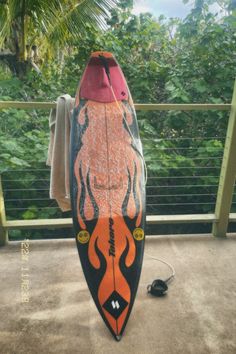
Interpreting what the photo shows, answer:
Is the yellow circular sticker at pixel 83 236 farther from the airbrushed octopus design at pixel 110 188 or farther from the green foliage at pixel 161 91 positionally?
the green foliage at pixel 161 91

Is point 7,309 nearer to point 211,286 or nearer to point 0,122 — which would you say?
point 211,286

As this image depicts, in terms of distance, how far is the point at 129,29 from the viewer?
12.3 feet

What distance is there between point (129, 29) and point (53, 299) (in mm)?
3379

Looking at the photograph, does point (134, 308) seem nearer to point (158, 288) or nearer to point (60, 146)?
point (158, 288)

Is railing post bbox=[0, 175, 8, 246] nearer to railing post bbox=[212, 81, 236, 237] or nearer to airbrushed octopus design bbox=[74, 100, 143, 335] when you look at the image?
airbrushed octopus design bbox=[74, 100, 143, 335]

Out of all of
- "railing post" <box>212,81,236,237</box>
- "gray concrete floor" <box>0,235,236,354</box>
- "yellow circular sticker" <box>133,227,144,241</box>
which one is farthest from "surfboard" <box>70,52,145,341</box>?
"railing post" <box>212,81,236,237</box>

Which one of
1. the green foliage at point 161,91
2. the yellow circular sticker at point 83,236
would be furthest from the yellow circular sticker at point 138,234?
the green foliage at point 161,91

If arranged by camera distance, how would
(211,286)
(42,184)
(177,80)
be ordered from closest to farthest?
(211,286)
(42,184)
(177,80)

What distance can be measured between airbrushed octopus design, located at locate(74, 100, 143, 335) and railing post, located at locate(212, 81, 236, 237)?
2.25 ft

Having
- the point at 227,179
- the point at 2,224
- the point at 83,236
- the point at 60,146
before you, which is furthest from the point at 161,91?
the point at 83,236

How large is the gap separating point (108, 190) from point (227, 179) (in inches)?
37.2

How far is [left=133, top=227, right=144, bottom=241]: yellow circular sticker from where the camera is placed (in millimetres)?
1538

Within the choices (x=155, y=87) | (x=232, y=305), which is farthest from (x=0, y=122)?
(x=232, y=305)

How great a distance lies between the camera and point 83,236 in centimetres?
149
